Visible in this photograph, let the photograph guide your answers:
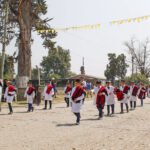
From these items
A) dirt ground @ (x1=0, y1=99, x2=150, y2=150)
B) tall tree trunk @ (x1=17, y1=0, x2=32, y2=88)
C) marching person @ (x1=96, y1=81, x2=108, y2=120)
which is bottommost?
dirt ground @ (x1=0, y1=99, x2=150, y2=150)

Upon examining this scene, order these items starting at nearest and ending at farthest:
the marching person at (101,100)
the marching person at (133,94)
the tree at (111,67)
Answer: the marching person at (101,100) → the marching person at (133,94) → the tree at (111,67)

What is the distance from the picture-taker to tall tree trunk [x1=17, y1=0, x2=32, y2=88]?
30.7 metres

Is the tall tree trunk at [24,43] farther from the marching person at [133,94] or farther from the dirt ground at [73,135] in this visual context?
the dirt ground at [73,135]

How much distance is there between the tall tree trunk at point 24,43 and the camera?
101 ft

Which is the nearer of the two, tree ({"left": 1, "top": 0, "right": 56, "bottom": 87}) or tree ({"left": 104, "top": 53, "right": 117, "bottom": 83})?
tree ({"left": 1, "top": 0, "right": 56, "bottom": 87})

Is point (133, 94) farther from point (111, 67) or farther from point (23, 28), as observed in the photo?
point (111, 67)

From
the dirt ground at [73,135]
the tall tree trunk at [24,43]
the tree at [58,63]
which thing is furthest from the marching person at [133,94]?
the tree at [58,63]

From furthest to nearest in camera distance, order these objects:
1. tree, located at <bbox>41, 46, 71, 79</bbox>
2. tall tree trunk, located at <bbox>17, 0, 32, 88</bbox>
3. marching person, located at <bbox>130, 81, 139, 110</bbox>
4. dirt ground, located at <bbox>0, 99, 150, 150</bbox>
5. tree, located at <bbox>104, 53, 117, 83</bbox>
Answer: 1. tree, located at <bbox>41, 46, 71, 79</bbox>
2. tree, located at <bbox>104, 53, 117, 83</bbox>
3. tall tree trunk, located at <bbox>17, 0, 32, 88</bbox>
4. marching person, located at <bbox>130, 81, 139, 110</bbox>
5. dirt ground, located at <bbox>0, 99, 150, 150</bbox>

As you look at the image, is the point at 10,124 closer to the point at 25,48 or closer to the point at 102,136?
the point at 102,136

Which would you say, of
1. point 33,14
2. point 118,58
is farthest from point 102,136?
point 118,58

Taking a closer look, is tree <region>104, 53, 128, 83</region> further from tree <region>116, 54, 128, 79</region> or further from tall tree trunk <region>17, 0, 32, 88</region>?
tall tree trunk <region>17, 0, 32, 88</region>

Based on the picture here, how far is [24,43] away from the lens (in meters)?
30.7

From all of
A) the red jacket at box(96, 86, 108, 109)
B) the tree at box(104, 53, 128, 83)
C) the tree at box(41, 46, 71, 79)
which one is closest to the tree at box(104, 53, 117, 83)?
the tree at box(104, 53, 128, 83)

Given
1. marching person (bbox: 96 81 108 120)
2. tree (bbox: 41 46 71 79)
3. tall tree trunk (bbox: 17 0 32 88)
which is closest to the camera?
marching person (bbox: 96 81 108 120)
